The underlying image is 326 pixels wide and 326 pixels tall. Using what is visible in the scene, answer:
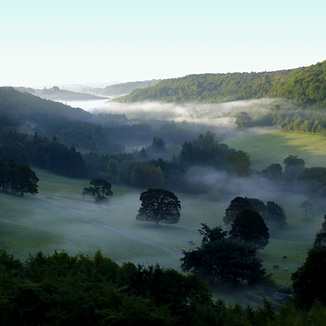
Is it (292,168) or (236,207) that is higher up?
(292,168)

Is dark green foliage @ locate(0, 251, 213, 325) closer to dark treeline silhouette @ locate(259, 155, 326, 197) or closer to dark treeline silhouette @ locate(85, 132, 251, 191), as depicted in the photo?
dark treeline silhouette @ locate(259, 155, 326, 197)

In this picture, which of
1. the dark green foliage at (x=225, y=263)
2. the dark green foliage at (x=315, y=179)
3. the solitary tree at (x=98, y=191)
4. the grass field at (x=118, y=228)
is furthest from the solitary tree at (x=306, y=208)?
the dark green foliage at (x=225, y=263)

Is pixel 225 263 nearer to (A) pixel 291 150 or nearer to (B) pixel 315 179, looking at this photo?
(B) pixel 315 179

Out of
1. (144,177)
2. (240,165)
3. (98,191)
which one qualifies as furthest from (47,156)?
(240,165)

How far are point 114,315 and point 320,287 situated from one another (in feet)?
74.3

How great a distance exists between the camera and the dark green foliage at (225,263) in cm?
4660

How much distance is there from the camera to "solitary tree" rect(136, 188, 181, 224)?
87.7 meters

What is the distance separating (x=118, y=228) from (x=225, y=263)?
120 ft

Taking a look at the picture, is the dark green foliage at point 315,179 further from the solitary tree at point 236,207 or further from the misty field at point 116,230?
the solitary tree at point 236,207

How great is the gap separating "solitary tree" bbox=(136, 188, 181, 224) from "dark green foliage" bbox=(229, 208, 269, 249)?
24.7m

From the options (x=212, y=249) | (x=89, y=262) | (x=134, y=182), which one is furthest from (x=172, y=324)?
(x=134, y=182)

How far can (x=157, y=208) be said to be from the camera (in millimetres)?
87625

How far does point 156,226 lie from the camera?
8631 cm

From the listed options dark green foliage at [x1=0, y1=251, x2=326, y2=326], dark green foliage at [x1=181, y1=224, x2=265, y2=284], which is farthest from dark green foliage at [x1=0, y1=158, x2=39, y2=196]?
dark green foliage at [x1=0, y1=251, x2=326, y2=326]
